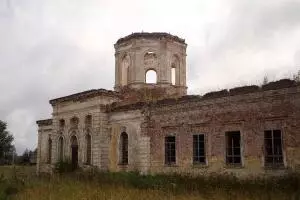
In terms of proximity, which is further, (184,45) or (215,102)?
(184,45)

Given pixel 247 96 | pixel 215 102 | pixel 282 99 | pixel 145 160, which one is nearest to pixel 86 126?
pixel 145 160

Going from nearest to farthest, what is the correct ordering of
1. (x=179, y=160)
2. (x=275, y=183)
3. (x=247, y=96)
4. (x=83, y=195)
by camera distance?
(x=83, y=195), (x=275, y=183), (x=247, y=96), (x=179, y=160)

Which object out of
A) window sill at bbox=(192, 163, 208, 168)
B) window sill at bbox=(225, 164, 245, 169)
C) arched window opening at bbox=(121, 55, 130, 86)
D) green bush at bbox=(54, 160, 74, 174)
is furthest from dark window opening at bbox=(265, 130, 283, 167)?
green bush at bbox=(54, 160, 74, 174)

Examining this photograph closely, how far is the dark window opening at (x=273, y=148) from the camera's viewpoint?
46.7 feet

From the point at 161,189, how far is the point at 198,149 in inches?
153

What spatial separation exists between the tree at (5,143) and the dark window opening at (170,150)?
106ft

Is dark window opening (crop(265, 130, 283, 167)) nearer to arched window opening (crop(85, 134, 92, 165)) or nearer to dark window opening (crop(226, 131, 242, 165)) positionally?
dark window opening (crop(226, 131, 242, 165))

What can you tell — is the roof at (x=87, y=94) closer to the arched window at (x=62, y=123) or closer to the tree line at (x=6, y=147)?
the arched window at (x=62, y=123)

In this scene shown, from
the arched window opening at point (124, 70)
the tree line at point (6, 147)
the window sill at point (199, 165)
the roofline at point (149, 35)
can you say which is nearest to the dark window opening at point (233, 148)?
the window sill at point (199, 165)

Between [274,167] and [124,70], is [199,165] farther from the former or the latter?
[124,70]

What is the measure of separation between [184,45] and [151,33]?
2.41 metres

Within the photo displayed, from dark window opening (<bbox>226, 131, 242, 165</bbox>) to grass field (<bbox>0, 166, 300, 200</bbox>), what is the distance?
90 centimetres

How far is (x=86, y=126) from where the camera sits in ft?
70.7

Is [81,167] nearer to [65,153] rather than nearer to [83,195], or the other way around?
[65,153]
